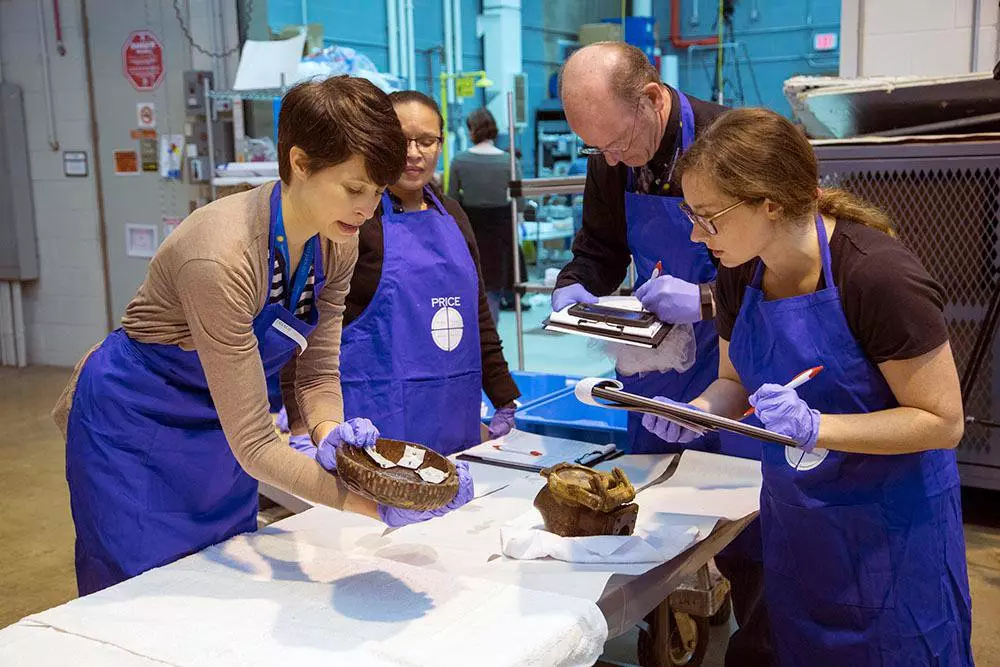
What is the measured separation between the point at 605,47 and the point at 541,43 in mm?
8805

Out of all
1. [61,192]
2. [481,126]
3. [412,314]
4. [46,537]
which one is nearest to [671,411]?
[412,314]

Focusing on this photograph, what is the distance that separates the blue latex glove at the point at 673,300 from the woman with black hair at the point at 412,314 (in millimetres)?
560

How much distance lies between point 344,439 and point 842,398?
0.80 m

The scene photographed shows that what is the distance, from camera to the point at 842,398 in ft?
5.30

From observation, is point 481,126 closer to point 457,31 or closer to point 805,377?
point 457,31

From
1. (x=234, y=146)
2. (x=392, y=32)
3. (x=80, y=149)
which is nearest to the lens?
(x=234, y=146)

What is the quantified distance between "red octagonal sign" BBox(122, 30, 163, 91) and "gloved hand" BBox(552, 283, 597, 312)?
461 centimetres

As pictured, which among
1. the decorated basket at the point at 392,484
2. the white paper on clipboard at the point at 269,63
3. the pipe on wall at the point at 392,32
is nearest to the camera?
the decorated basket at the point at 392,484

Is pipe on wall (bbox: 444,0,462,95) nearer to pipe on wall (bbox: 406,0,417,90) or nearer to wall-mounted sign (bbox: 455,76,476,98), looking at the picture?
pipe on wall (bbox: 406,0,417,90)

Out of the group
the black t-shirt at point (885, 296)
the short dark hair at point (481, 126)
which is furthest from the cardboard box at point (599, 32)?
the black t-shirt at point (885, 296)

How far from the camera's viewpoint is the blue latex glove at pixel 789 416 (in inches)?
59.9

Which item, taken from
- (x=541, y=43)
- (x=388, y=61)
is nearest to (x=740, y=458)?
(x=388, y=61)

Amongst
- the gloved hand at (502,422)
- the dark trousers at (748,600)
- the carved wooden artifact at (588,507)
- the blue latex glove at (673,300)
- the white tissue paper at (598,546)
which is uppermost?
the blue latex glove at (673,300)

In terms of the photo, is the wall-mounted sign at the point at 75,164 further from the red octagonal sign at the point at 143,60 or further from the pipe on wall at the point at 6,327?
the pipe on wall at the point at 6,327
